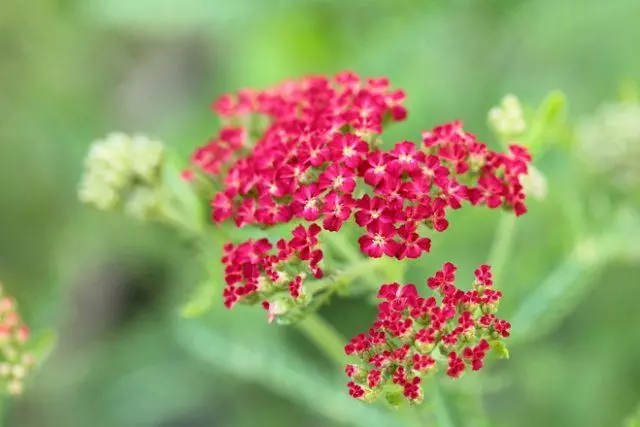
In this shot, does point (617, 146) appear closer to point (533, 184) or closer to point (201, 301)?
point (533, 184)

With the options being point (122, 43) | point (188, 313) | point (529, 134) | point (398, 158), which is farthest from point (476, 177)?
point (122, 43)

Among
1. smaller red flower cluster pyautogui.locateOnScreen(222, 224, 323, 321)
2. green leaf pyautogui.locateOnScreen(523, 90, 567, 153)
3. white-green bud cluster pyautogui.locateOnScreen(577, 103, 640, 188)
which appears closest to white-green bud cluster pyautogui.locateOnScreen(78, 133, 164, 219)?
smaller red flower cluster pyautogui.locateOnScreen(222, 224, 323, 321)

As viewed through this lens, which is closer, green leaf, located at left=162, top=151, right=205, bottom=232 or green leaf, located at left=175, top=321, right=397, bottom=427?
green leaf, located at left=162, top=151, right=205, bottom=232

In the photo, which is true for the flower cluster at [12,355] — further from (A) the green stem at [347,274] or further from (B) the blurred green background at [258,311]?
(A) the green stem at [347,274]

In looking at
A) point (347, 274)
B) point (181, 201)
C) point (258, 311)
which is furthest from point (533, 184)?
point (258, 311)

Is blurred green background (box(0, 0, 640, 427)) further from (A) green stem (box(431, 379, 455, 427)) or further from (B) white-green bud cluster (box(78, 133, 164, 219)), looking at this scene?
(B) white-green bud cluster (box(78, 133, 164, 219))

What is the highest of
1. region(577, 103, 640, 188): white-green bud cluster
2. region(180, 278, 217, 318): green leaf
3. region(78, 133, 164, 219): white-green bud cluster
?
region(577, 103, 640, 188): white-green bud cluster
